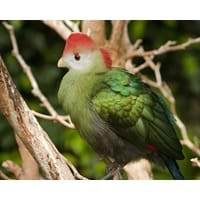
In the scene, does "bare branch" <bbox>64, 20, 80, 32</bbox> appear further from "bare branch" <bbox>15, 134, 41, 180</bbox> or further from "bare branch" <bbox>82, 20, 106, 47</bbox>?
"bare branch" <bbox>15, 134, 41, 180</bbox>

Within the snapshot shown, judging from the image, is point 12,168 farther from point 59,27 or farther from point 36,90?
point 59,27

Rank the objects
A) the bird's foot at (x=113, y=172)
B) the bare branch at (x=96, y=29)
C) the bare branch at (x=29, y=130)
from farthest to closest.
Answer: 1. the bare branch at (x=96, y=29)
2. the bird's foot at (x=113, y=172)
3. the bare branch at (x=29, y=130)

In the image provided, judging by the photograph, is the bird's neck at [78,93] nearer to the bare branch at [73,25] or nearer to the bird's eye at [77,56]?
the bird's eye at [77,56]

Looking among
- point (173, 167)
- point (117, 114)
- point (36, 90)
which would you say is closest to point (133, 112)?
point (117, 114)

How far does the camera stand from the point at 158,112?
135cm

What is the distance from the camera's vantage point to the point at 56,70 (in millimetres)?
1514

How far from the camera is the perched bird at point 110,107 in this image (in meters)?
1.32

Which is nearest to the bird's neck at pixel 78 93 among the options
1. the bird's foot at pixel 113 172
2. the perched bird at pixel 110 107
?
the perched bird at pixel 110 107

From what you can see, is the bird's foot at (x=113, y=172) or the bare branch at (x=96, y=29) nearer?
the bird's foot at (x=113, y=172)

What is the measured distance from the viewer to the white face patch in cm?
133

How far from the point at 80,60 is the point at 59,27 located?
8.9 inches
